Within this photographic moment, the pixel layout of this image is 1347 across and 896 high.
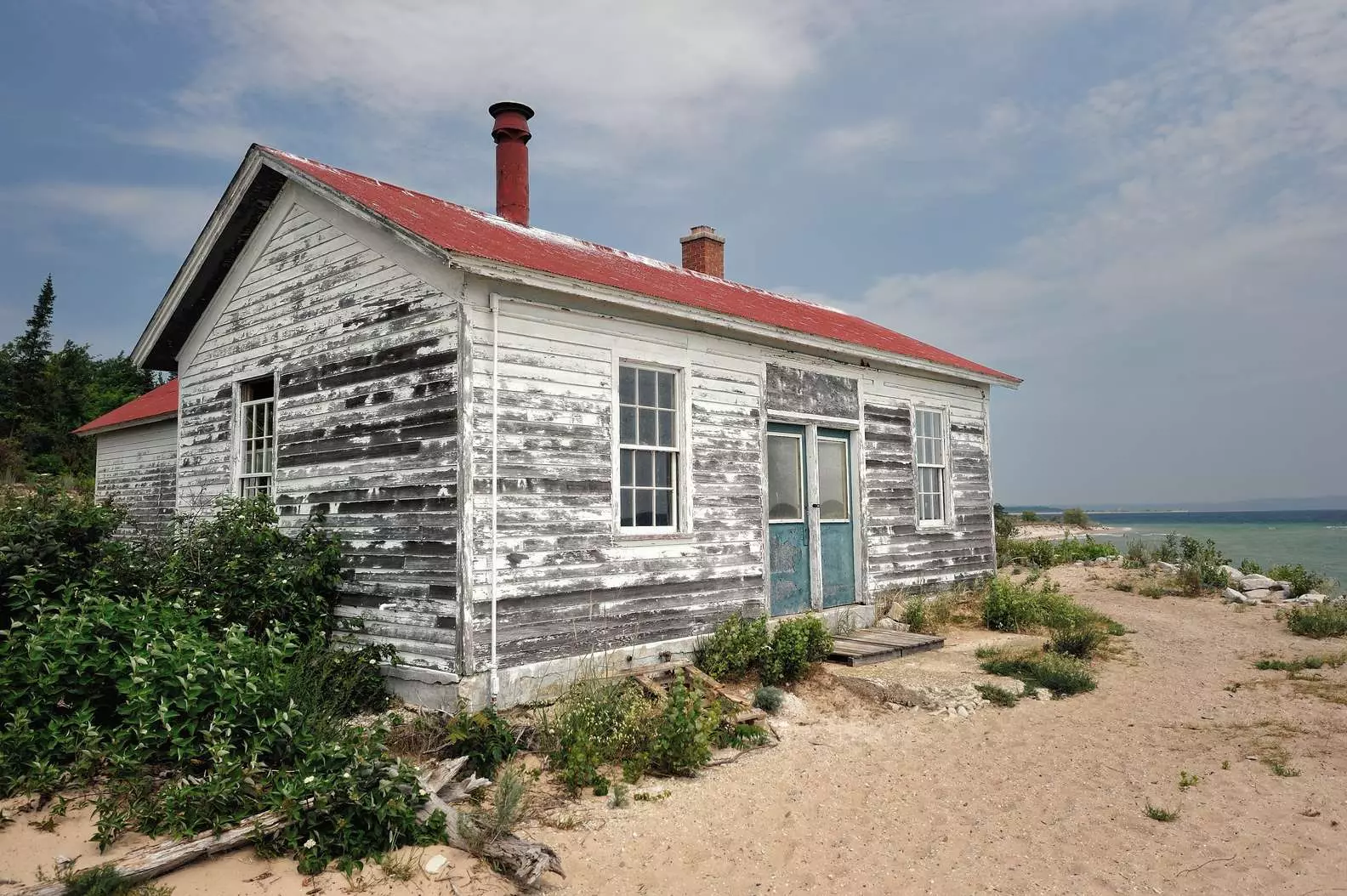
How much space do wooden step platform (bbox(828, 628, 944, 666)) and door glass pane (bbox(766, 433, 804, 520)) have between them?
163 cm

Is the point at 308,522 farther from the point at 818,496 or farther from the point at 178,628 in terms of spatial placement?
the point at 818,496

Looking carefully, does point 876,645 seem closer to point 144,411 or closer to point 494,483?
point 494,483

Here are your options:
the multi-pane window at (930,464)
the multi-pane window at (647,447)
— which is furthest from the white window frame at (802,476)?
the multi-pane window at (930,464)

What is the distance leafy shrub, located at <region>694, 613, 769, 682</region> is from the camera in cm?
905

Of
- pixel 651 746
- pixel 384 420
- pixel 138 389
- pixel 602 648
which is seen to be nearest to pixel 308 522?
pixel 384 420

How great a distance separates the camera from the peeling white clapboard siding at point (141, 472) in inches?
563

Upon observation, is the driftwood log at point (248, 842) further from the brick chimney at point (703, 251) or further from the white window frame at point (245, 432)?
the brick chimney at point (703, 251)

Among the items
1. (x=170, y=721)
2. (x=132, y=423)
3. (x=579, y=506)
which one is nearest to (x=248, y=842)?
(x=170, y=721)

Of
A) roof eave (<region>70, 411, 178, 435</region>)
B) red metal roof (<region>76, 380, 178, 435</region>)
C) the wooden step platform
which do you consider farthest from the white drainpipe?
red metal roof (<region>76, 380, 178, 435</region>)

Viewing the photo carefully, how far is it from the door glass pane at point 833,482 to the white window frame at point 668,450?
2.77 metres

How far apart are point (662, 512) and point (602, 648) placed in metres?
1.62

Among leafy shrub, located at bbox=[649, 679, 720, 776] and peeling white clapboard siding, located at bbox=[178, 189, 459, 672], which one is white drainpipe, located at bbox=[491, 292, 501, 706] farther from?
leafy shrub, located at bbox=[649, 679, 720, 776]

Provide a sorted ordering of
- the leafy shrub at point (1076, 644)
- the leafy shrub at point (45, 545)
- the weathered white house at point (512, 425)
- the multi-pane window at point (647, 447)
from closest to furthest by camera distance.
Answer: the leafy shrub at point (45, 545) < the weathered white house at point (512, 425) < the multi-pane window at point (647, 447) < the leafy shrub at point (1076, 644)

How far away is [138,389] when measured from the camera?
128 feet
